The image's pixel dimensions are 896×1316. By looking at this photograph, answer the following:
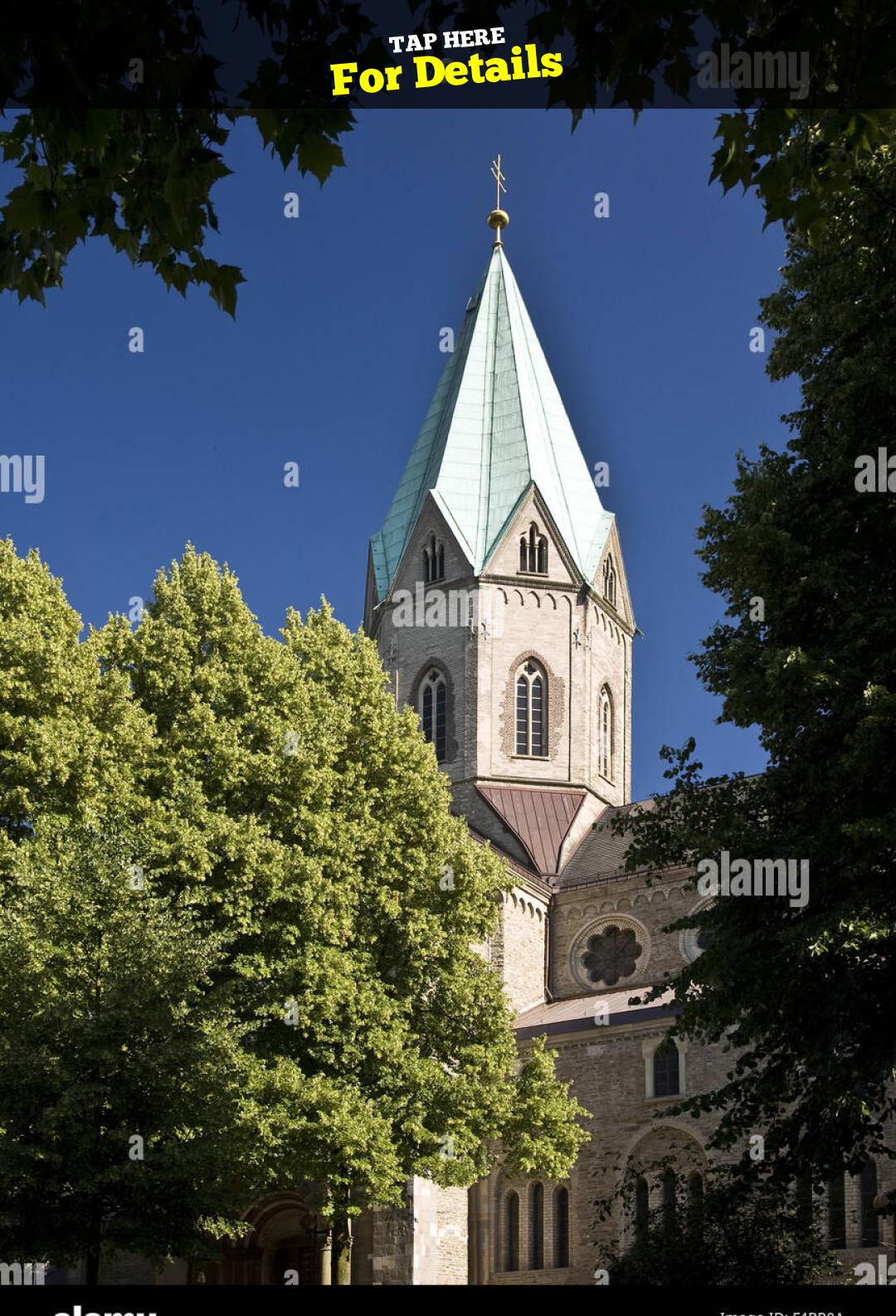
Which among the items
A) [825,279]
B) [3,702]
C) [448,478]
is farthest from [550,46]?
[448,478]

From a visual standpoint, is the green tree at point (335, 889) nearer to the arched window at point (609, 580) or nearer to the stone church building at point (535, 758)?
the stone church building at point (535, 758)

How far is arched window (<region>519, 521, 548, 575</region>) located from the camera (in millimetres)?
46781

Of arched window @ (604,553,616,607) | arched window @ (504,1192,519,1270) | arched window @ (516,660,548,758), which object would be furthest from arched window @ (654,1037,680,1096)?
arched window @ (604,553,616,607)

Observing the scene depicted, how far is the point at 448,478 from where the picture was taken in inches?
1927

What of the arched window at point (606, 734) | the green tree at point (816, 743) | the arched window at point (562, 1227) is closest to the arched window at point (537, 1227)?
the arched window at point (562, 1227)

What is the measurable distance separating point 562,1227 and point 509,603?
64.1 feet

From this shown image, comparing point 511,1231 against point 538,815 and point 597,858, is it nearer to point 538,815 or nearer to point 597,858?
point 597,858

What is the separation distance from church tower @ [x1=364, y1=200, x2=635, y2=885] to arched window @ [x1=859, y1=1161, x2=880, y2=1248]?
45.8 feet

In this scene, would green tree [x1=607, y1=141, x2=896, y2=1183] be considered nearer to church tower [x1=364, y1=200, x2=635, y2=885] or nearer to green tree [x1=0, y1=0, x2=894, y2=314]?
green tree [x1=0, y1=0, x2=894, y2=314]

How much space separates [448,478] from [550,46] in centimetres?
4196

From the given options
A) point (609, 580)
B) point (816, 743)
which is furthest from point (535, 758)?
point (816, 743)

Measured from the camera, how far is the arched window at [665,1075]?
32969 mm

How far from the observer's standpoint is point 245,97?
6.67 metres

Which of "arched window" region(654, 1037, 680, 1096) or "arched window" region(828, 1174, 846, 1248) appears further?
"arched window" region(654, 1037, 680, 1096)
